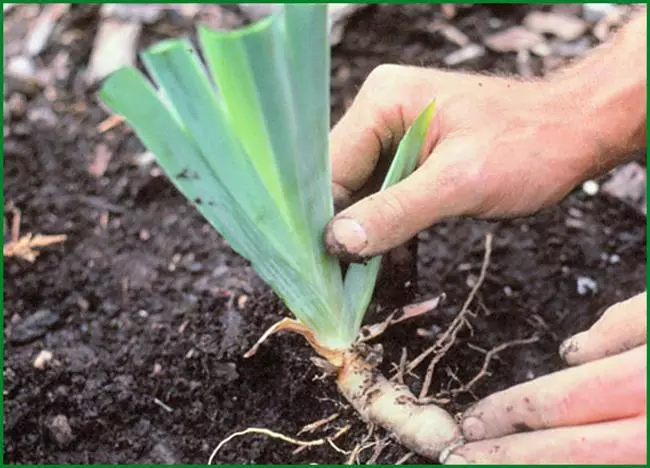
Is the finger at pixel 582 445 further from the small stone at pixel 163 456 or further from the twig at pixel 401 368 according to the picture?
the small stone at pixel 163 456

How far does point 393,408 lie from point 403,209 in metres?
0.31

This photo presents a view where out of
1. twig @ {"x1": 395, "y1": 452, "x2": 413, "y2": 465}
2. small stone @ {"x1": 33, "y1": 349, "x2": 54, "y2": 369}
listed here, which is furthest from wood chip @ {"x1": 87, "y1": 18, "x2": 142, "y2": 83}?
twig @ {"x1": 395, "y1": 452, "x2": 413, "y2": 465}

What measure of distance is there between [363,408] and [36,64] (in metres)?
1.52

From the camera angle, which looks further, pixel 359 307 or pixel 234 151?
pixel 359 307

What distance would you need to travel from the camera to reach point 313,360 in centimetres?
131

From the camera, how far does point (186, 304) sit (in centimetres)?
164

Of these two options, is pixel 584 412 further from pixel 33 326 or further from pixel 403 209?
pixel 33 326

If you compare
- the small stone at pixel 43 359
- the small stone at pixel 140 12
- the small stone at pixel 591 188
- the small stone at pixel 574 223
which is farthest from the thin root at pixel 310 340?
the small stone at pixel 140 12

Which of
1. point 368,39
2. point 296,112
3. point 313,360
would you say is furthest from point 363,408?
point 368,39

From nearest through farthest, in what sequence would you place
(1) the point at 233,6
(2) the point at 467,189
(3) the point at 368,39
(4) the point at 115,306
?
(2) the point at 467,189
(4) the point at 115,306
(3) the point at 368,39
(1) the point at 233,6

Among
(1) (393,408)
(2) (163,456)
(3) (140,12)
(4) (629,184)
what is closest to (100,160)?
(3) (140,12)

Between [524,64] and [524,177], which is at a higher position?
[524,177]

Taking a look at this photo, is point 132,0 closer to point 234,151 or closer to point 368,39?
point 368,39

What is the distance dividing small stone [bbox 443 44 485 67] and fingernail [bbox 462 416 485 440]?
1.19 metres
